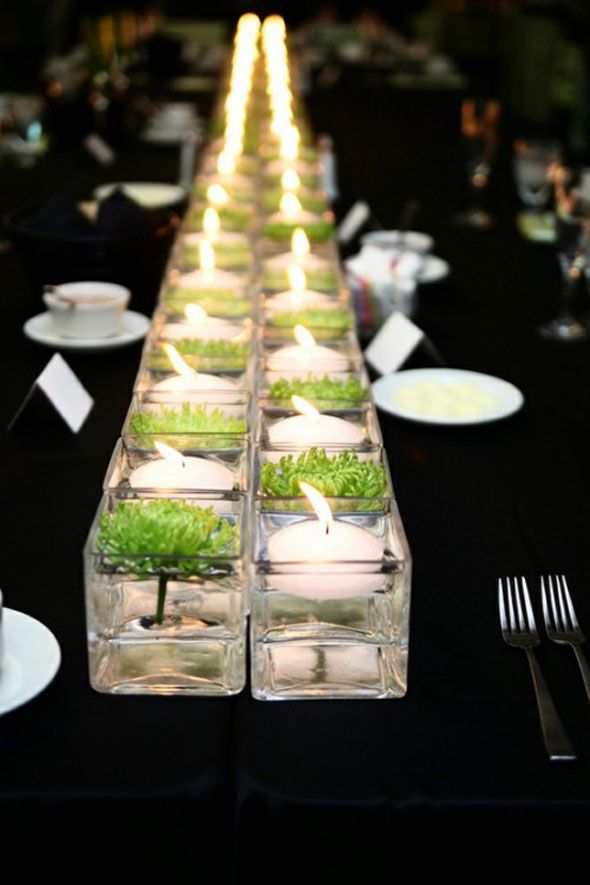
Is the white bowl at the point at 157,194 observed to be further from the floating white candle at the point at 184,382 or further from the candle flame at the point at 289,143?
the floating white candle at the point at 184,382

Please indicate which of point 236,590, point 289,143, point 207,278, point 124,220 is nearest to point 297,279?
point 207,278

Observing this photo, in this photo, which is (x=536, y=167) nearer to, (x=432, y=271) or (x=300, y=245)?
(x=432, y=271)

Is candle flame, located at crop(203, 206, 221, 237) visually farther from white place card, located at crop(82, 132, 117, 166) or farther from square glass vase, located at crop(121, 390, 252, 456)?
white place card, located at crop(82, 132, 117, 166)

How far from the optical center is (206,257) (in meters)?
2.08

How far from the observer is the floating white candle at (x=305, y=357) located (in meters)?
1.56

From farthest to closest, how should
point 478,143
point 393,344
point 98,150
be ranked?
point 98,150
point 478,143
point 393,344

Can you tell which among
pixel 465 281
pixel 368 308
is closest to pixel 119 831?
pixel 368 308

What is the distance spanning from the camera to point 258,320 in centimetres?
181

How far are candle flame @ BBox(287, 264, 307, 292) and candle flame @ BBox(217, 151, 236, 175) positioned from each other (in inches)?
41.8

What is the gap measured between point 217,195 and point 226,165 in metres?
0.40

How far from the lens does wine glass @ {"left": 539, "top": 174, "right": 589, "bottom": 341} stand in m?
2.11

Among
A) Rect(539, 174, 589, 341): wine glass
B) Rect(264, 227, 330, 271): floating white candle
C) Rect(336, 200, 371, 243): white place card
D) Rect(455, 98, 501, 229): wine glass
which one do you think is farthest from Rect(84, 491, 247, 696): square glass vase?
Rect(455, 98, 501, 229): wine glass

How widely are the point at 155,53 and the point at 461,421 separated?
468 centimetres

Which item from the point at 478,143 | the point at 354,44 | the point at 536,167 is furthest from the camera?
the point at 354,44
